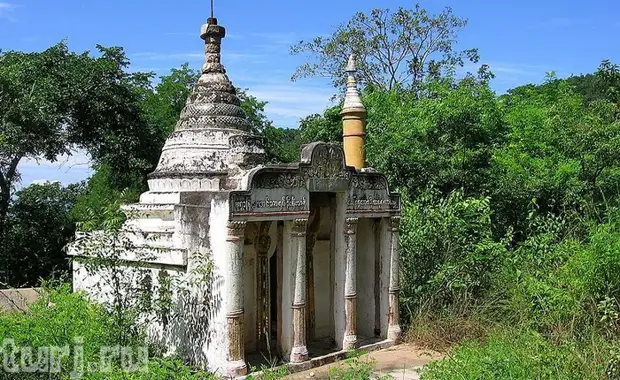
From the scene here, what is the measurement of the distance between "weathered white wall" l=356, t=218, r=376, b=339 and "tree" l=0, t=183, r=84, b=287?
930 centimetres

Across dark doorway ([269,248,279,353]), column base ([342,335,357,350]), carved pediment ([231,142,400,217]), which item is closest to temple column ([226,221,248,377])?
carved pediment ([231,142,400,217])

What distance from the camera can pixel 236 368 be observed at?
9641 millimetres

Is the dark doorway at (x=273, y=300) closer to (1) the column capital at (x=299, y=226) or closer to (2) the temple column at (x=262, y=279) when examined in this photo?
(2) the temple column at (x=262, y=279)

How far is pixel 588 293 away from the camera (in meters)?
10.7

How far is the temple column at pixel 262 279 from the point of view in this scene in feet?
37.1

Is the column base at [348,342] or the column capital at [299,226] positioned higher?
the column capital at [299,226]

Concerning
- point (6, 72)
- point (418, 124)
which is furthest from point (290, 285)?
point (6, 72)

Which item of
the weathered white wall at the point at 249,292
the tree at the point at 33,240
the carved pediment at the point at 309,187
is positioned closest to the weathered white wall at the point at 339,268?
the carved pediment at the point at 309,187

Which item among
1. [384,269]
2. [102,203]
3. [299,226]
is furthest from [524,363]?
[102,203]

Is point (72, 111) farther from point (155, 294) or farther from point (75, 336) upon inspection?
point (75, 336)

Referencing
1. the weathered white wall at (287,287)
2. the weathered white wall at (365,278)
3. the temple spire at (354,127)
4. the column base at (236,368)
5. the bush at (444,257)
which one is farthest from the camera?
the temple spire at (354,127)

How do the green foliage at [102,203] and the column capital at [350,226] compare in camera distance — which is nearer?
the green foliage at [102,203]

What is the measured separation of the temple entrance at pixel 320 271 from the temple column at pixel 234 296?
98.3 inches

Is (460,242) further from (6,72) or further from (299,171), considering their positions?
(6,72)
